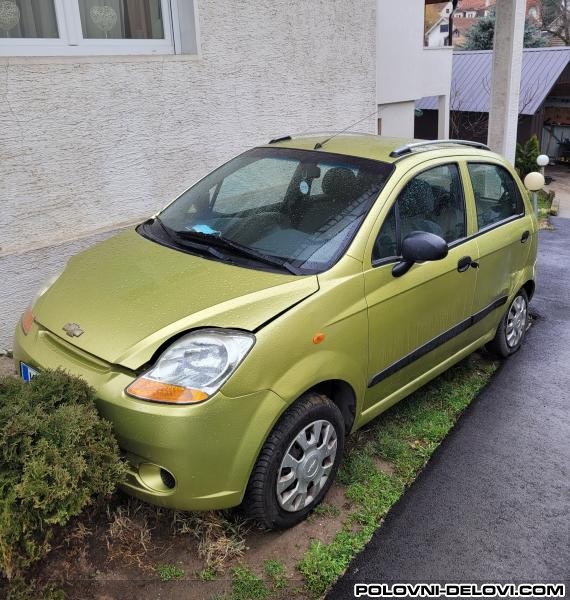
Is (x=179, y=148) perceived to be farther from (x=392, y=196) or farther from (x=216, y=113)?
(x=392, y=196)

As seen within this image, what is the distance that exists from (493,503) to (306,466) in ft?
3.62

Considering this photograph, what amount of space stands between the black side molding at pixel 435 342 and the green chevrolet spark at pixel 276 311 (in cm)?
1

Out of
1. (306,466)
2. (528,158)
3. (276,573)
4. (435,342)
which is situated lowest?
(528,158)

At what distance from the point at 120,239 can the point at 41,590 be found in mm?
1944

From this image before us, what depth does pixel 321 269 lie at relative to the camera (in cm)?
300

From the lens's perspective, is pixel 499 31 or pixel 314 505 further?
pixel 499 31

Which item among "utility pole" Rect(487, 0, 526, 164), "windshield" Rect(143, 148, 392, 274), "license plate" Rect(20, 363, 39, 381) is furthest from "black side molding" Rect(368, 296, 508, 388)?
"utility pole" Rect(487, 0, 526, 164)

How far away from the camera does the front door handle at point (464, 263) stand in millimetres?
3759

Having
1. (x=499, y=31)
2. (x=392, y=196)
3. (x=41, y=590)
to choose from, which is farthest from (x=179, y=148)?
(x=499, y=31)

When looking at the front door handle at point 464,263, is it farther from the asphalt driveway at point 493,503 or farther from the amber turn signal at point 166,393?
the amber turn signal at point 166,393

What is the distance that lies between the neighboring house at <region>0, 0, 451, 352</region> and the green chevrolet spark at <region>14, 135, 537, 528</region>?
4.20ft

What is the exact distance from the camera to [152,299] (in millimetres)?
2838

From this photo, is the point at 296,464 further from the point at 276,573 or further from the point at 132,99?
the point at 132,99

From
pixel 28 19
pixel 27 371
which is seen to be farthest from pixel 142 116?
pixel 27 371
